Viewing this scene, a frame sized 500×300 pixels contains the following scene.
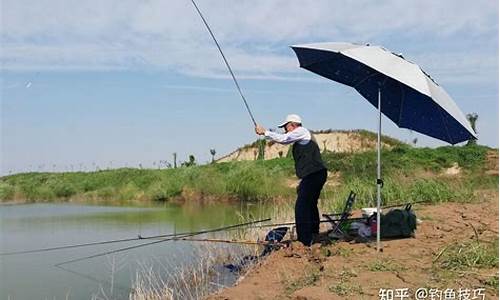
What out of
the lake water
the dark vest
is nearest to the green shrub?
the lake water

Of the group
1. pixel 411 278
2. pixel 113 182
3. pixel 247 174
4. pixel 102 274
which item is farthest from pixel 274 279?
pixel 113 182

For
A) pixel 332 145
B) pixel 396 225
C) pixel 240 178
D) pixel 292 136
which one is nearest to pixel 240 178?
pixel 240 178

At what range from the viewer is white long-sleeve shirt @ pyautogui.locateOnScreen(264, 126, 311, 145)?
5.38 meters

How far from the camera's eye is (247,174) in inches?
725

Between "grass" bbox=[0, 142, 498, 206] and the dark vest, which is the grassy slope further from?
the dark vest

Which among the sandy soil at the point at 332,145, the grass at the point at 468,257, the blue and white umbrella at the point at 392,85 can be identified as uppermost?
the sandy soil at the point at 332,145

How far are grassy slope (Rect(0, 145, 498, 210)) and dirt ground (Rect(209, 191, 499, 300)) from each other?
8377 millimetres

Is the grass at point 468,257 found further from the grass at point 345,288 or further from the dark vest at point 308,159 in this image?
the dark vest at point 308,159

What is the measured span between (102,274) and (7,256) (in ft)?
7.78

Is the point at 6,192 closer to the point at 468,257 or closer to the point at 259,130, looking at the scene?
the point at 259,130

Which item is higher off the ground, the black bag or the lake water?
the black bag

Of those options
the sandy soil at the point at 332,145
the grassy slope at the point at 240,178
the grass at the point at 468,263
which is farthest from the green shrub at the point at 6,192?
the grass at the point at 468,263

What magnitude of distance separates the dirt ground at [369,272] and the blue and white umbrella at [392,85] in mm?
415

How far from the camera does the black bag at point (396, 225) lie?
621 centimetres
